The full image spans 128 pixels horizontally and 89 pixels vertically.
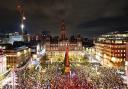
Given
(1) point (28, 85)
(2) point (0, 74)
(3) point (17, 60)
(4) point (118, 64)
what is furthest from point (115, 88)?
(4) point (118, 64)

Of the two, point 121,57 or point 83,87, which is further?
point 121,57

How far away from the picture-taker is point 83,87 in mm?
57781

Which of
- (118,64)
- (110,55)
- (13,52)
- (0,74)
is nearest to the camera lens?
(0,74)

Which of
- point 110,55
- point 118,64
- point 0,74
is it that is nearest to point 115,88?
point 0,74

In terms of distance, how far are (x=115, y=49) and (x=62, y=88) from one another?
293ft

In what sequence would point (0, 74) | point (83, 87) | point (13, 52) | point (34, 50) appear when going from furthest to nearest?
1. point (34, 50)
2. point (13, 52)
3. point (0, 74)
4. point (83, 87)

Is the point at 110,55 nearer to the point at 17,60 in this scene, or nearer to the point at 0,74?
the point at 17,60

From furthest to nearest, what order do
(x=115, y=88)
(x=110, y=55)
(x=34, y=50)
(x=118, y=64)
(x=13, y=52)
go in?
1. (x=34, y=50)
2. (x=110, y=55)
3. (x=118, y=64)
4. (x=13, y=52)
5. (x=115, y=88)

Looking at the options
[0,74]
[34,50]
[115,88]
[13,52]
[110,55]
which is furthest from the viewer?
[34,50]

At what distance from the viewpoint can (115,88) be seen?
178ft

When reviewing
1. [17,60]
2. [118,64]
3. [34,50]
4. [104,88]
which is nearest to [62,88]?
[104,88]

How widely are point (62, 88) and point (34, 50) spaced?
133m

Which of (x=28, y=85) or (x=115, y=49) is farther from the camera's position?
(x=115, y=49)

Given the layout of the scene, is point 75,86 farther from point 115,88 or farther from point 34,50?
point 34,50
